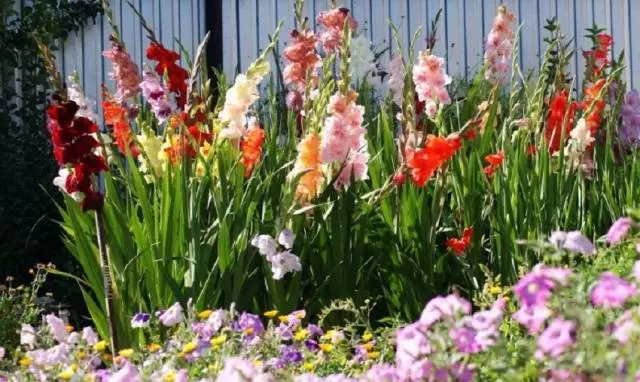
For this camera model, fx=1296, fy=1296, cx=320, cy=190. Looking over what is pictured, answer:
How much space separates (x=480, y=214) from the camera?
15.7 ft

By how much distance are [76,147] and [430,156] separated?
117cm

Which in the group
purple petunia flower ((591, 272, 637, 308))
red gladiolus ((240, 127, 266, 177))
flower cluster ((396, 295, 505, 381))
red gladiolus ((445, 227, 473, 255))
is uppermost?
red gladiolus ((240, 127, 266, 177))

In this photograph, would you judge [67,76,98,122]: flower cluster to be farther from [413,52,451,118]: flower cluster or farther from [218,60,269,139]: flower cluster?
[413,52,451,118]: flower cluster

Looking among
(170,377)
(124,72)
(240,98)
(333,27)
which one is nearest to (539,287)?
(170,377)

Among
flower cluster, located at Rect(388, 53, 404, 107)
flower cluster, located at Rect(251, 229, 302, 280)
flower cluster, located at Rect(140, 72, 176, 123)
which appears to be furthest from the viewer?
flower cluster, located at Rect(388, 53, 404, 107)

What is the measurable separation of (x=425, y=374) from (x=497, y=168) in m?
2.71

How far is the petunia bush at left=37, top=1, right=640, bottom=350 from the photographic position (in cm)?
427

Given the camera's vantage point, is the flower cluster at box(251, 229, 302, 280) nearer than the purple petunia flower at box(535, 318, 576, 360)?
No

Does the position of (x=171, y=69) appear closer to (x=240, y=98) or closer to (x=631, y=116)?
(x=240, y=98)

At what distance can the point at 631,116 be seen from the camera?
225 inches

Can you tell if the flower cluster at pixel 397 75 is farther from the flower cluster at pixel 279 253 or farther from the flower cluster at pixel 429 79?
the flower cluster at pixel 279 253

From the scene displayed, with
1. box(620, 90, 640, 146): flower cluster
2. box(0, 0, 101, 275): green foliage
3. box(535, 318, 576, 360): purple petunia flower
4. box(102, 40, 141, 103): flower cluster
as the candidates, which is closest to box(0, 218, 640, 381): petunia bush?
box(535, 318, 576, 360): purple petunia flower

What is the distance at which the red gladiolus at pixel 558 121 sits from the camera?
5094 mm

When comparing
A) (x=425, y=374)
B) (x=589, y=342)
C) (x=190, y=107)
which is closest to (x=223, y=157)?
(x=190, y=107)
